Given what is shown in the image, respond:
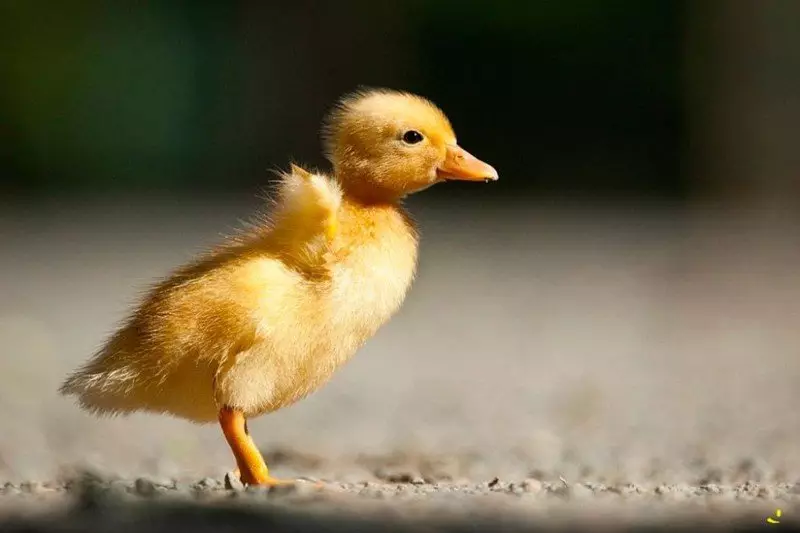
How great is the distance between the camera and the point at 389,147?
3119 millimetres

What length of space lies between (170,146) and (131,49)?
1.17 metres

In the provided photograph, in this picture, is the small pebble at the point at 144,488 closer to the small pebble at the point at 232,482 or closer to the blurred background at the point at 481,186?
the small pebble at the point at 232,482

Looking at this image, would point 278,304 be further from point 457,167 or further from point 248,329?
point 457,167

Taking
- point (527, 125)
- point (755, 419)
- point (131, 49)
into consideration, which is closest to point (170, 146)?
point (131, 49)

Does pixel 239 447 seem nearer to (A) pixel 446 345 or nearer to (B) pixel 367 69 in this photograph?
(A) pixel 446 345

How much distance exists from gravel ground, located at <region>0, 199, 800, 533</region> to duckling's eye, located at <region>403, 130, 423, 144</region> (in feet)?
2.34

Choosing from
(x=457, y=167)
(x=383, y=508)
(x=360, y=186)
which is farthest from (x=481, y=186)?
(x=383, y=508)

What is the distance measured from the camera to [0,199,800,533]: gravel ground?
248cm

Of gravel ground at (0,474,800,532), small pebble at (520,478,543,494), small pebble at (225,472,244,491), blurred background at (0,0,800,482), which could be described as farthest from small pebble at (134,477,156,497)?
blurred background at (0,0,800,482)

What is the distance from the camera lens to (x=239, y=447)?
2.88 m

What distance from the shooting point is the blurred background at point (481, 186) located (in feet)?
20.9

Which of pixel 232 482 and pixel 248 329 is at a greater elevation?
pixel 248 329

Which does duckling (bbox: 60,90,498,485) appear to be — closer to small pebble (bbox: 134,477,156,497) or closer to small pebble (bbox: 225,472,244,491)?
small pebble (bbox: 225,472,244,491)

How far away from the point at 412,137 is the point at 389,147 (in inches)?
3.0
